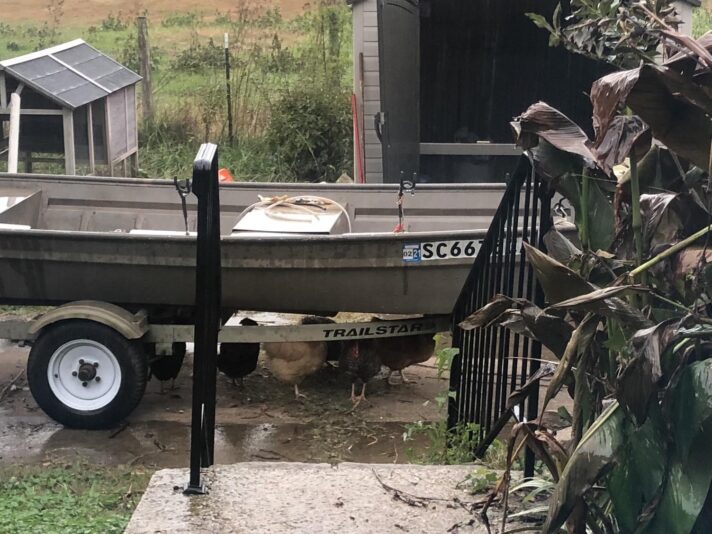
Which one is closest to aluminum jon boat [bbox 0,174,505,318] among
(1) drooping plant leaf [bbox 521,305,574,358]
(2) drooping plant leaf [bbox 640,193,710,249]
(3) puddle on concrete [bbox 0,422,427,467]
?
(3) puddle on concrete [bbox 0,422,427,467]

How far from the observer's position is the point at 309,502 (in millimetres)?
2840

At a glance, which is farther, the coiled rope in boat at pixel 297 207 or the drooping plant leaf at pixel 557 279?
the coiled rope in boat at pixel 297 207

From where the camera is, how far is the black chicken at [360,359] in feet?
19.9

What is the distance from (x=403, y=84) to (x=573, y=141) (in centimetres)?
625

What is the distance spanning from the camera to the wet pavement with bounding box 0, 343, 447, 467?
17.7 feet

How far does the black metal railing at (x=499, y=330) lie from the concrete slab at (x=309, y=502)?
1.03 feet

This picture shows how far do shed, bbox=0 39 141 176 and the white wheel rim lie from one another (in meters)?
2.86

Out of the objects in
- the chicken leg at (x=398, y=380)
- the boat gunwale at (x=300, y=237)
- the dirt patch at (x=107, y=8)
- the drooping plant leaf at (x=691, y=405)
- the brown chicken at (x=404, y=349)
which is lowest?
the chicken leg at (x=398, y=380)

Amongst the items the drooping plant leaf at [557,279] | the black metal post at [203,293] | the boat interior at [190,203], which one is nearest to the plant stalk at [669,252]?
the drooping plant leaf at [557,279]

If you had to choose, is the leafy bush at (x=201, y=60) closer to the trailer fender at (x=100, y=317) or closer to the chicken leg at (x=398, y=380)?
the chicken leg at (x=398, y=380)

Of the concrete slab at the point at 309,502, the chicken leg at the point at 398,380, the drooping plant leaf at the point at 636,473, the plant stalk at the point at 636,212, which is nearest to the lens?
the drooping plant leaf at the point at 636,473

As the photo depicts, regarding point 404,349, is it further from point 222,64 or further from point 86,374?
point 222,64

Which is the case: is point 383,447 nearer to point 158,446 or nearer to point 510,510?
point 158,446

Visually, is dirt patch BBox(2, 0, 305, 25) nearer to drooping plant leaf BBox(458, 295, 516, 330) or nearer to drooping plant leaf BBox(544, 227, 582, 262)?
drooping plant leaf BBox(544, 227, 582, 262)
